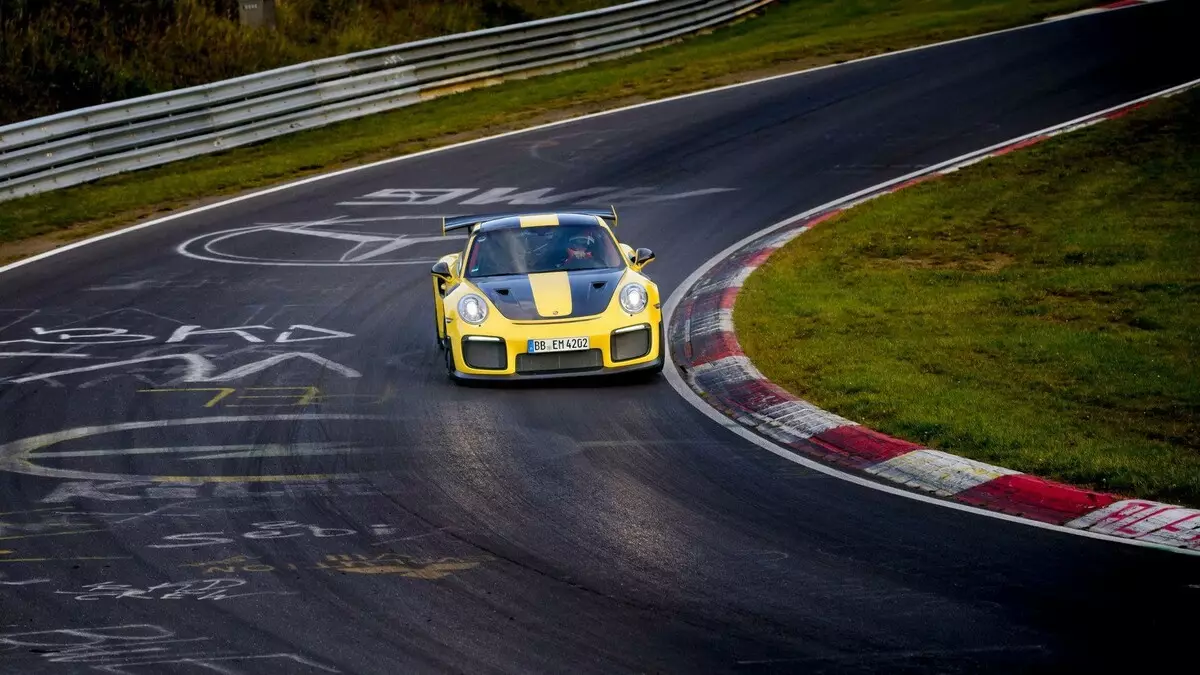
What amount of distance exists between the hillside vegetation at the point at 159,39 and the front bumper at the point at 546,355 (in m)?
14.4

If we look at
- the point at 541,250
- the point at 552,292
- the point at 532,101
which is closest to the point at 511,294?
the point at 552,292

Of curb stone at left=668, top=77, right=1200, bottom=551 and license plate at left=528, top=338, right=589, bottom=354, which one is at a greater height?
license plate at left=528, top=338, right=589, bottom=354

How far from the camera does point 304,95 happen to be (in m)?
24.8

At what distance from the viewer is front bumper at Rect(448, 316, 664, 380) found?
12.0 meters

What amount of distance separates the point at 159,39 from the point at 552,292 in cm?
1709

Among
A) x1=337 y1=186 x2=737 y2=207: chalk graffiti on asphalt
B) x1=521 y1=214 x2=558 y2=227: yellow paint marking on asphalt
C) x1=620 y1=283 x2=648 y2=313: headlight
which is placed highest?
x1=521 y1=214 x2=558 y2=227: yellow paint marking on asphalt

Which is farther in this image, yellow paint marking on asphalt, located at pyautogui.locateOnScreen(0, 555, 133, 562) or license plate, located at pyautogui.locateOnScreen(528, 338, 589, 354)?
license plate, located at pyautogui.locateOnScreen(528, 338, 589, 354)

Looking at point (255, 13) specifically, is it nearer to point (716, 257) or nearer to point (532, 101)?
point (532, 101)

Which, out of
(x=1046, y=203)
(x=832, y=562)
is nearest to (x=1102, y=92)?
(x=1046, y=203)

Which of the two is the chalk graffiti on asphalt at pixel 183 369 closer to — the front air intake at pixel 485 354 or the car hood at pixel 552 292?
the front air intake at pixel 485 354

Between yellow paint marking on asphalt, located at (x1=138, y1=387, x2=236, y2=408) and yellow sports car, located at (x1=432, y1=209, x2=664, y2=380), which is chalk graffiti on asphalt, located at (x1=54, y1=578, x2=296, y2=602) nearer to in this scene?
yellow paint marking on asphalt, located at (x1=138, y1=387, x2=236, y2=408)

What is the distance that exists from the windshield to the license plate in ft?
4.04

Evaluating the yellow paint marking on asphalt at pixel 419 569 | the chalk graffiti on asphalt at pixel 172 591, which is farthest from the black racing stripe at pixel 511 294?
the chalk graffiti on asphalt at pixel 172 591

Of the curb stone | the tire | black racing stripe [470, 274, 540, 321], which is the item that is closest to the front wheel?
the tire
